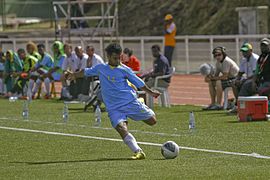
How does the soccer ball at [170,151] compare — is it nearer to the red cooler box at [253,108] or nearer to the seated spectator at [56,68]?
the red cooler box at [253,108]

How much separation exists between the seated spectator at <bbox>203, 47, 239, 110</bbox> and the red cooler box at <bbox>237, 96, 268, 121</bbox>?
3.55m

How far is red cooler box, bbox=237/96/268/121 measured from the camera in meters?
20.4

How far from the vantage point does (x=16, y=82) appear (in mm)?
32562

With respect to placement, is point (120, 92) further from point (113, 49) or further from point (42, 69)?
point (42, 69)

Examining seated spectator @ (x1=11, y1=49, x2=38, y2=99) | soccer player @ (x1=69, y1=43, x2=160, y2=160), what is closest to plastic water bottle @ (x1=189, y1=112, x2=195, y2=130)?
soccer player @ (x1=69, y1=43, x2=160, y2=160)

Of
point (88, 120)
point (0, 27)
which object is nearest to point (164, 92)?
point (88, 120)

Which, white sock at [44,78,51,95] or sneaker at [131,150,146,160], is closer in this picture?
sneaker at [131,150,146,160]

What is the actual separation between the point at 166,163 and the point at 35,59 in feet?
61.8

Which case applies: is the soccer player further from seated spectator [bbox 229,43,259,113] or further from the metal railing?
the metal railing

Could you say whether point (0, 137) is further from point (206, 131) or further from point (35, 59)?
point (35, 59)

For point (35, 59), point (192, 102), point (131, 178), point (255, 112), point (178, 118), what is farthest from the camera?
point (35, 59)

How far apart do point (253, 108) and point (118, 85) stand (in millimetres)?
5711

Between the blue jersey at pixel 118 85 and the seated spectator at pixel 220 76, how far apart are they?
902cm

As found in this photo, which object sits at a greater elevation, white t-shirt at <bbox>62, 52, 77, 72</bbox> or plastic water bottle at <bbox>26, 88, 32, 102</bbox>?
white t-shirt at <bbox>62, 52, 77, 72</bbox>
